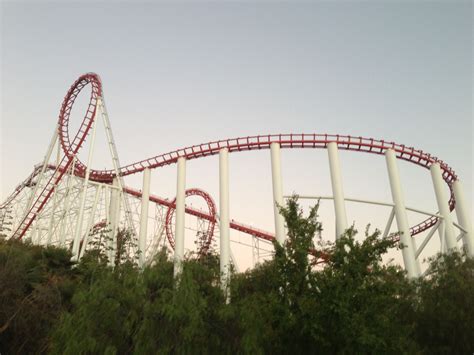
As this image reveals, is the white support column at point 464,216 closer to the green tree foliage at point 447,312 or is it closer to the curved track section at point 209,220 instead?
the green tree foliage at point 447,312

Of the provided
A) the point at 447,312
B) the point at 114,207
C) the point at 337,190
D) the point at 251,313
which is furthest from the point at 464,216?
the point at 114,207

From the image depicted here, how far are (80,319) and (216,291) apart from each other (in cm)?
293

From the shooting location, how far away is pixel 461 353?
31.2 ft

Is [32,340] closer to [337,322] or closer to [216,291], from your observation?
[216,291]

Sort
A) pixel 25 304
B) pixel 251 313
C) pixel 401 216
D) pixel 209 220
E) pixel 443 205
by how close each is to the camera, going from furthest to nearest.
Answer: pixel 209 220, pixel 443 205, pixel 401 216, pixel 25 304, pixel 251 313

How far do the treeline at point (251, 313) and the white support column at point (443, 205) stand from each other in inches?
329

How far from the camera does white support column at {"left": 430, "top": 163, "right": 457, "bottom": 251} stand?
1736 centimetres

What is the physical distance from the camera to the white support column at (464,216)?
18.4 m

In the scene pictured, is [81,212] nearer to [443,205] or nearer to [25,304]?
[25,304]

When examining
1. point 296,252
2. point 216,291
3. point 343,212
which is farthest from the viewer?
point 343,212

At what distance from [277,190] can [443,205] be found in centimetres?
832

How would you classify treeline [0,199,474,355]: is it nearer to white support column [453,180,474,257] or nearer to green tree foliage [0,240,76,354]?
green tree foliage [0,240,76,354]

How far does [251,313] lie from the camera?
26.1 ft

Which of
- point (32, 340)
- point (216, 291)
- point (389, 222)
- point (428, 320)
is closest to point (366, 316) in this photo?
point (216, 291)
